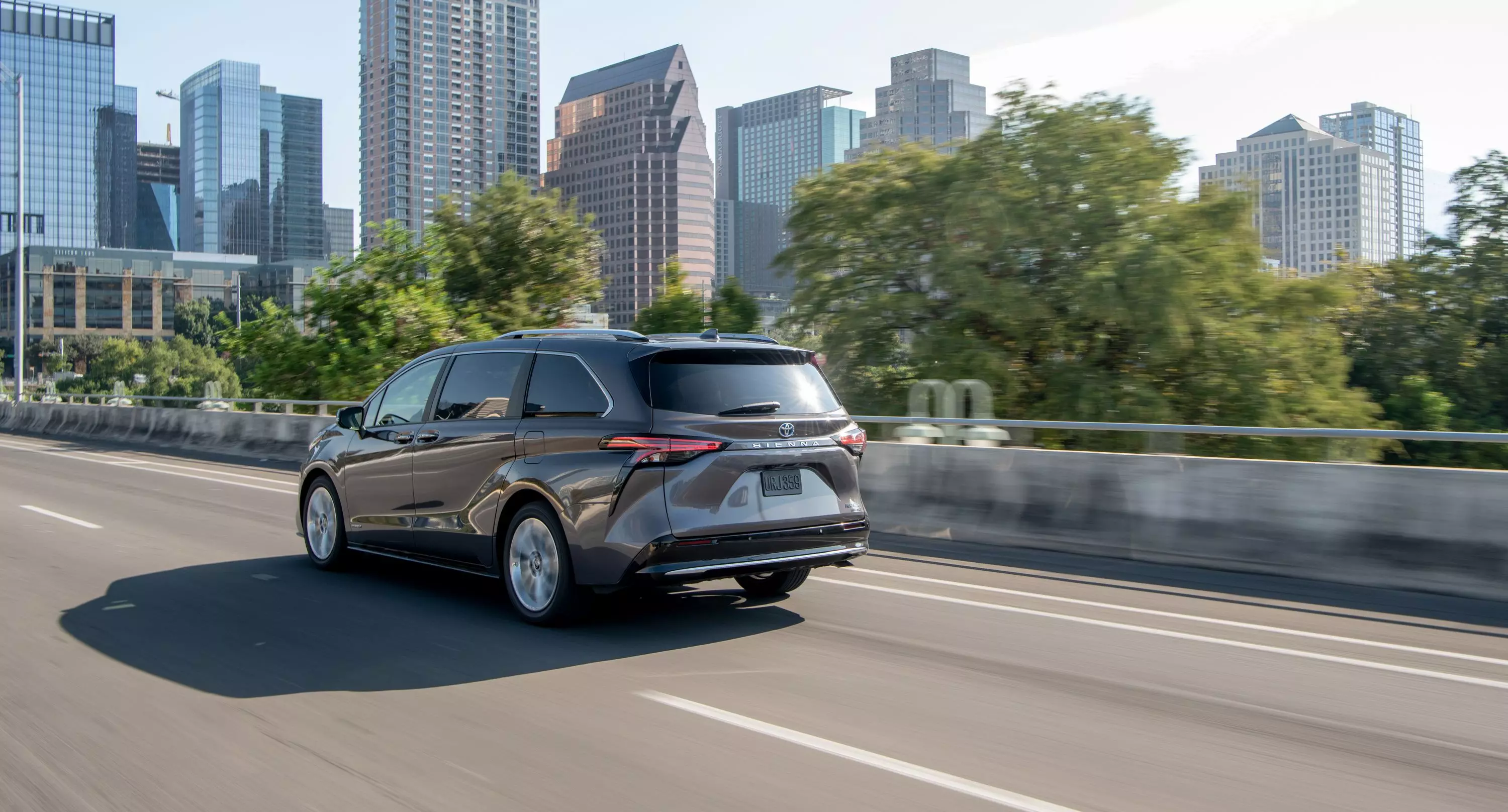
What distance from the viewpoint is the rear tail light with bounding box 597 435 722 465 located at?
21.5 ft

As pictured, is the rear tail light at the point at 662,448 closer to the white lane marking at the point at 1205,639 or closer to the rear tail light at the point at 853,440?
the rear tail light at the point at 853,440

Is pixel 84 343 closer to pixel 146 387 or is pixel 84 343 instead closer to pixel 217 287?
pixel 217 287

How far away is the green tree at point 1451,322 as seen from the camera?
3086cm

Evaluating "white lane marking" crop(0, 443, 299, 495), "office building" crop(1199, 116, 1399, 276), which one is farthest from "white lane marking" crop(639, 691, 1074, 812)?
"office building" crop(1199, 116, 1399, 276)

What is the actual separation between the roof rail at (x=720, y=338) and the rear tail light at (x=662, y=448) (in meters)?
0.76

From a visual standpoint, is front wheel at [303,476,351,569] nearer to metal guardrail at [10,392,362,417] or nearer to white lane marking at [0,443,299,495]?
white lane marking at [0,443,299,495]

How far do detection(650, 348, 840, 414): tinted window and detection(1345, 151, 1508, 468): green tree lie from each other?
27317 millimetres

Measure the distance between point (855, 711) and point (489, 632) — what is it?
251 centimetres

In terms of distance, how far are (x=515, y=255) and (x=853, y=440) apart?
93.7 ft

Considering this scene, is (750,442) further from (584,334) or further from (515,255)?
(515,255)

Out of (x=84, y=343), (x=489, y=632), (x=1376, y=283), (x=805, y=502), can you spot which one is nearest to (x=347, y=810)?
(x=489, y=632)

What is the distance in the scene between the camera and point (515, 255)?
3456 centimetres

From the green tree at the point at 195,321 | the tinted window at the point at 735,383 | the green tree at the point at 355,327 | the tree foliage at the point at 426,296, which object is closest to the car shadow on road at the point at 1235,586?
the tinted window at the point at 735,383

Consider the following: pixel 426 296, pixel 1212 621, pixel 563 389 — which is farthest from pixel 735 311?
pixel 1212 621
